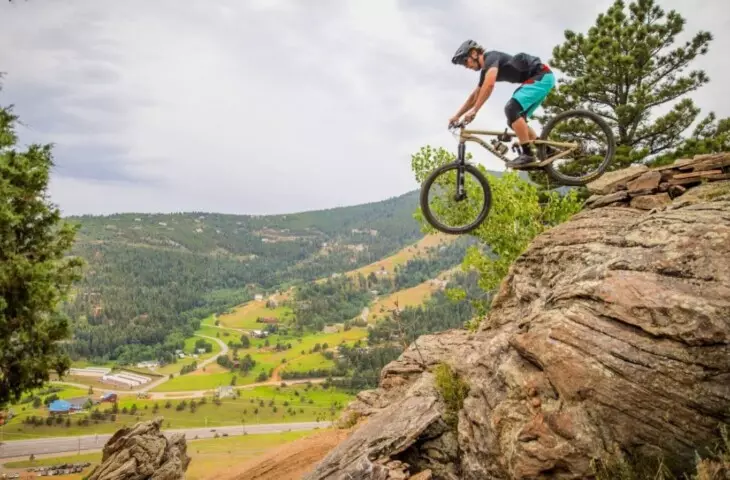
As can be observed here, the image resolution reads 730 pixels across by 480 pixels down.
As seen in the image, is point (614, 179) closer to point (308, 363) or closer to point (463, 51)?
point (463, 51)

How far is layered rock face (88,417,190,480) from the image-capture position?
739 inches

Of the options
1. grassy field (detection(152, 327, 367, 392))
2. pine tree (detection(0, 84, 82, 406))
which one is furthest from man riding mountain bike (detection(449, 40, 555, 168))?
grassy field (detection(152, 327, 367, 392))

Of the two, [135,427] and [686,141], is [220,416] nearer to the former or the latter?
[135,427]

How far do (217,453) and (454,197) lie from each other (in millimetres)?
93777

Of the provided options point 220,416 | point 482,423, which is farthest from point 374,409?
point 220,416

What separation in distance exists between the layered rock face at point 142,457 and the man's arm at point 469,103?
19254mm

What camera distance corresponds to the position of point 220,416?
134 m

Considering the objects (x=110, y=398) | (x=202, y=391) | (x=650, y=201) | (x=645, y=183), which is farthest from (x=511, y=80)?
(x=110, y=398)

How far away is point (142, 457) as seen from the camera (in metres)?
19.6

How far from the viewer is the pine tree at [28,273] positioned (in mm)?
17062

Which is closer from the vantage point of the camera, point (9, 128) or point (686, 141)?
point (9, 128)

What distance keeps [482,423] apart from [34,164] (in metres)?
20.3

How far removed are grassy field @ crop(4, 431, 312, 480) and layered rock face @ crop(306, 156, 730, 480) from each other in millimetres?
67266

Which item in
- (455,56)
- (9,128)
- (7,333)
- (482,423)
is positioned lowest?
(482,423)
